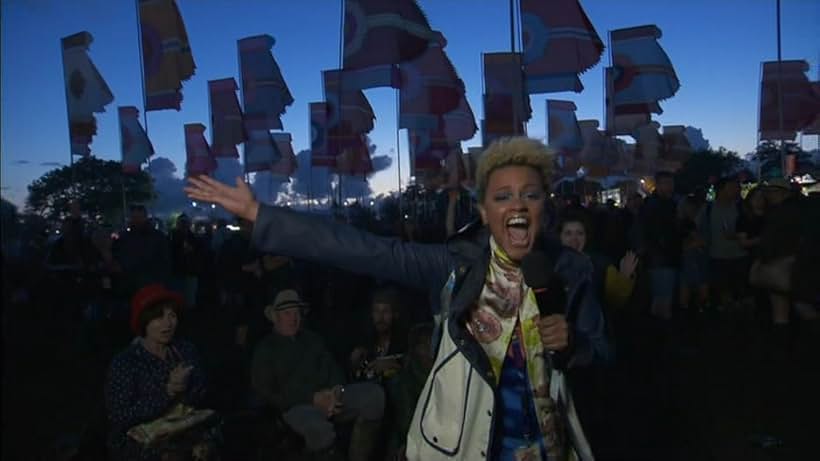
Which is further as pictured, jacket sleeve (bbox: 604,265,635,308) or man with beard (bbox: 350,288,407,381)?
man with beard (bbox: 350,288,407,381)

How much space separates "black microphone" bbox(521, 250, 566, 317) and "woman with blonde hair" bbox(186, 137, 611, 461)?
0.03 metres

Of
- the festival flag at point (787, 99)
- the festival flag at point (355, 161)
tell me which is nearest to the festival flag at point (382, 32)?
the festival flag at point (355, 161)

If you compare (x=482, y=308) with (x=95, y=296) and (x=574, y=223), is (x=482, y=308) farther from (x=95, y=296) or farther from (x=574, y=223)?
(x=95, y=296)

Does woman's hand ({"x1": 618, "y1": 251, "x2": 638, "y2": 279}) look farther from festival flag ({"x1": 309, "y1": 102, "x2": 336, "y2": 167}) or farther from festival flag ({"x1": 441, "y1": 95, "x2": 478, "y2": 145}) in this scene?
festival flag ({"x1": 309, "y1": 102, "x2": 336, "y2": 167})

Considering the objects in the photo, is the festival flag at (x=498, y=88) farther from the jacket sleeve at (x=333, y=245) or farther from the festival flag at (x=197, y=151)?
the jacket sleeve at (x=333, y=245)

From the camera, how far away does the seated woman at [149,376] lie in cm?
356

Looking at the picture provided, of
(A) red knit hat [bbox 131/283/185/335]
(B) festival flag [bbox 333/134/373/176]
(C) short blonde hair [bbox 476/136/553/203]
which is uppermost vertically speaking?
(B) festival flag [bbox 333/134/373/176]

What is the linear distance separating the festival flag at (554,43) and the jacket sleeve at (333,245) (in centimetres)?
843

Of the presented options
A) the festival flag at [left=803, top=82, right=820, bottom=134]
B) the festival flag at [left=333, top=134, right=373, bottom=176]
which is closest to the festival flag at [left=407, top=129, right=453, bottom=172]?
the festival flag at [left=333, top=134, right=373, bottom=176]

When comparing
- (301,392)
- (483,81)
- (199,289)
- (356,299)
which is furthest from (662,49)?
(301,392)

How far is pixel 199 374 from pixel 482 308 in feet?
7.90

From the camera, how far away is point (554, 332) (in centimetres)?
183

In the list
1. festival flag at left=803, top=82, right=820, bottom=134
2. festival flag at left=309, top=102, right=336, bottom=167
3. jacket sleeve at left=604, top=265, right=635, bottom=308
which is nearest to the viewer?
jacket sleeve at left=604, top=265, right=635, bottom=308

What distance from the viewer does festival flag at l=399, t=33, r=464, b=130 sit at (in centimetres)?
1350
